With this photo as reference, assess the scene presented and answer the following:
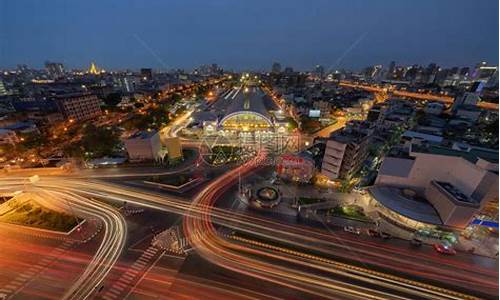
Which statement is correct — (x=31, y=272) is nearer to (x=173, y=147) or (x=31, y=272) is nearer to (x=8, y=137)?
(x=173, y=147)

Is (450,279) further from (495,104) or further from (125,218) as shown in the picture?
(495,104)

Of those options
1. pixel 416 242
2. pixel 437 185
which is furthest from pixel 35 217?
pixel 437 185

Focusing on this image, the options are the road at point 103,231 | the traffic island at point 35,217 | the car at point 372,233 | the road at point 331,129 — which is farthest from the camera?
the road at point 331,129

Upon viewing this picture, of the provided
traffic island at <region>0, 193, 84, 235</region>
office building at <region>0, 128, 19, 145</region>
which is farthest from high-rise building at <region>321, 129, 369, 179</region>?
office building at <region>0, 128, 19, 145</region>

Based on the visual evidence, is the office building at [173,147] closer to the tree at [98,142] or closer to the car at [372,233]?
the tree at [98,142]

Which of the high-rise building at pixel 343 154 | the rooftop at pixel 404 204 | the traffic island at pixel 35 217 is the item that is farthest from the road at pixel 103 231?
the rooftop at pixel 404 204

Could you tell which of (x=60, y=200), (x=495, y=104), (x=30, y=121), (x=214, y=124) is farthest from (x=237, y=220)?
(x=495, y=104)

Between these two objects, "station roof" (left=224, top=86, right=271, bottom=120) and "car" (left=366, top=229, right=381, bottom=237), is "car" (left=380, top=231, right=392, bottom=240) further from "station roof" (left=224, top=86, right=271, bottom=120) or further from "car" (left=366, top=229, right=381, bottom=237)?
"station roof" (left=224, top=86, right=271, bottom=120)
